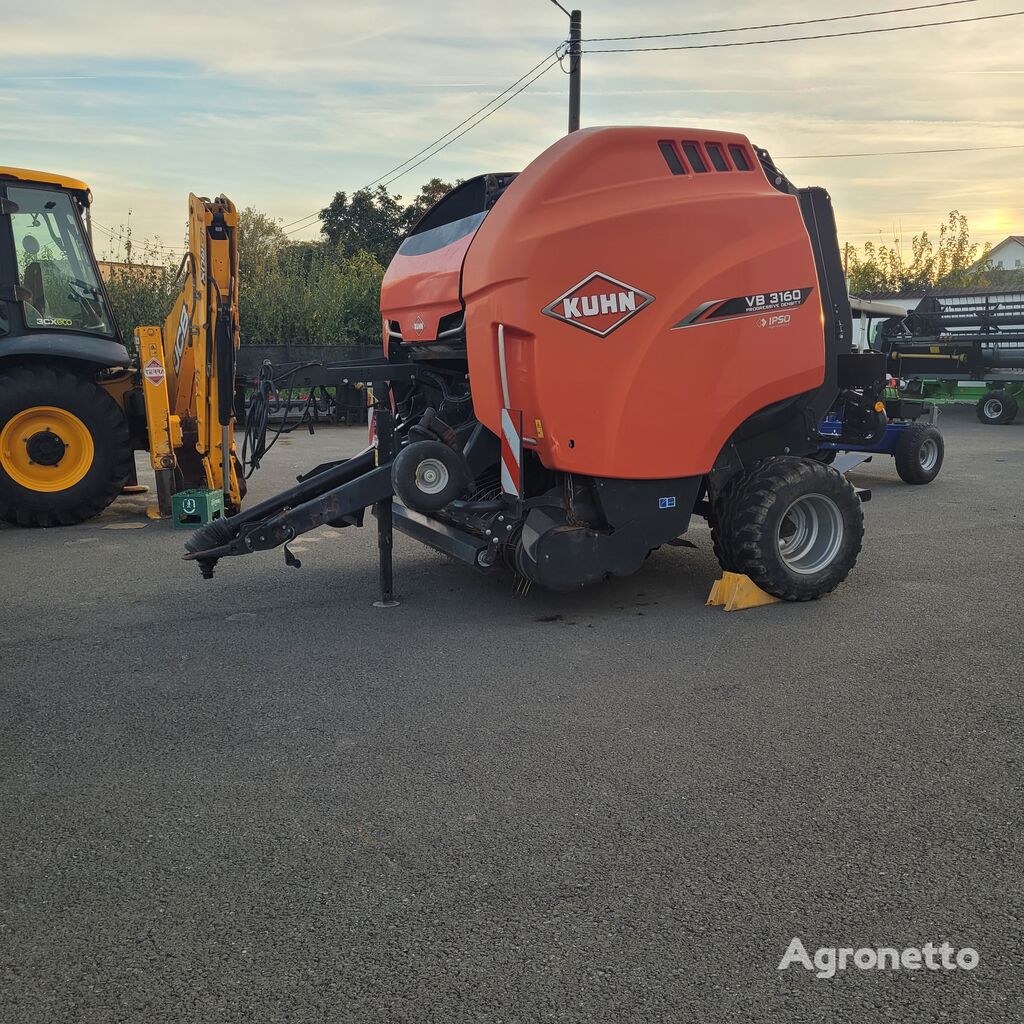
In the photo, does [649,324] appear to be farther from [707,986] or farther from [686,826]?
[707,986]

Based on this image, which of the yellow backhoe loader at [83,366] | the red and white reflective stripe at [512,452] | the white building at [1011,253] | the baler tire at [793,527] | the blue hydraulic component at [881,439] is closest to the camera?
the red and white reflective stripe at [512,452]

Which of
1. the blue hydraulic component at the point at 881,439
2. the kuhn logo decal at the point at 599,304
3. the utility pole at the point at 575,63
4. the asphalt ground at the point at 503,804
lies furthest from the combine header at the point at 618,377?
the utility pole at the point at 575,63

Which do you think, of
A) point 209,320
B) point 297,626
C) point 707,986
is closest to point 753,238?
point 297,626

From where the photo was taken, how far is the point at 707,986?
8.24 ft

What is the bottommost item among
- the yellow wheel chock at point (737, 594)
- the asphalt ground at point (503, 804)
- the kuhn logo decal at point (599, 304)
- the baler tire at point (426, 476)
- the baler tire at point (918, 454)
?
the asphalt ground at point (503, 804)

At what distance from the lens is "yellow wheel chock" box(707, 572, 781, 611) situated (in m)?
5.95

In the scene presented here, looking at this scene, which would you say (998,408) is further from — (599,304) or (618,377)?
(599,304)

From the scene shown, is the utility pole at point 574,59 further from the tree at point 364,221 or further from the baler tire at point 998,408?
the tree at point 364,221

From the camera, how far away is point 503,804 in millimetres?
3469

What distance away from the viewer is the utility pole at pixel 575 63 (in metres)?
18.2

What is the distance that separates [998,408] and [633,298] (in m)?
17.4

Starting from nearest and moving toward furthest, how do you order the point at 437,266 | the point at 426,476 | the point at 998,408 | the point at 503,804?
the point at 503,804, the point at 426,476, the point at 437,266, the point at 998,408

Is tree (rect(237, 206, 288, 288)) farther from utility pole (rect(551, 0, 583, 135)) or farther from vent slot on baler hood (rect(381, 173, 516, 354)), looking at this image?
vent slot on baler hood (rect(381, 173, 516, 354))

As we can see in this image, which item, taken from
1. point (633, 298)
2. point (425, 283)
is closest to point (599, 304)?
point (633, 298)
